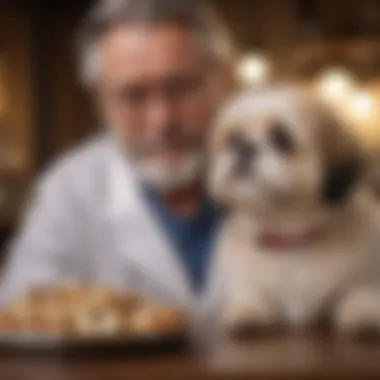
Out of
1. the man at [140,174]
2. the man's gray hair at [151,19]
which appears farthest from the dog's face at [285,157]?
the man's gray hair at [151,19]

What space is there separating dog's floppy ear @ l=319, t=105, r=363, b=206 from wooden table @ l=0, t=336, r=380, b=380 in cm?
18

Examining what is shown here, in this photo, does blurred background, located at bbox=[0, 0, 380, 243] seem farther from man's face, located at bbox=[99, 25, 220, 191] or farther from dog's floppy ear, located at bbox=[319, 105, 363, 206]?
dog's floppy ear, located at bbox=[319, 105, 363, 206]

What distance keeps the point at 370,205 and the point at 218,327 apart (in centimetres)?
17

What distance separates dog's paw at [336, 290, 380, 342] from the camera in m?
0.78

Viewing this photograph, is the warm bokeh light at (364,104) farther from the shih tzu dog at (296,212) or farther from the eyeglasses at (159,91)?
the shih tzu dog at (296,212)

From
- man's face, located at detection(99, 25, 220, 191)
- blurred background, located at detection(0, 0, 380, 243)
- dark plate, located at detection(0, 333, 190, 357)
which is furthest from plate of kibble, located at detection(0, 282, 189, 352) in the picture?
blurred background, located at detection(0, 0, 380, 243)

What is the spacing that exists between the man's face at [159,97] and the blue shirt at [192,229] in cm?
3

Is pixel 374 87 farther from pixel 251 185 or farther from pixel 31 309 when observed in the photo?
pixel 31 309

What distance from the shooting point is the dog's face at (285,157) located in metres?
0.86

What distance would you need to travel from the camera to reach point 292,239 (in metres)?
0.88

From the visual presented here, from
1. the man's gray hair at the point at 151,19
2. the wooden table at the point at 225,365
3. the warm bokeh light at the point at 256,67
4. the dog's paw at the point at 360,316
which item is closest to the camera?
the wooden table at the point at 225,365

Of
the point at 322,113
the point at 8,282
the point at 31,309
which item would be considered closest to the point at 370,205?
the point at 322,113

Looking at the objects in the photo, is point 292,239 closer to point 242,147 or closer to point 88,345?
point 242,147

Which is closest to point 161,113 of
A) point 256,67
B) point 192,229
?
point 192,229
